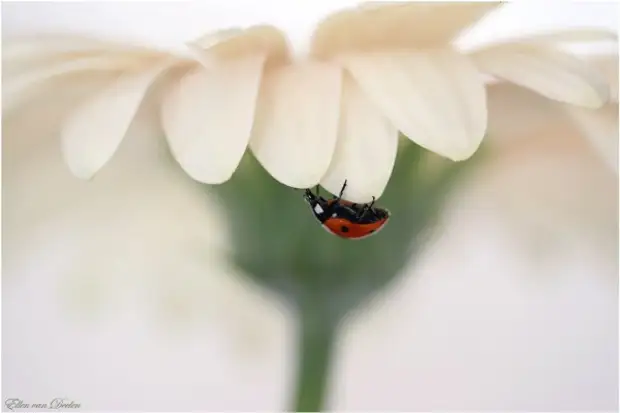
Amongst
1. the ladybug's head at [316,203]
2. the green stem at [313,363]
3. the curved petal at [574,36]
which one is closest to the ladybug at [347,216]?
the ladybug's head at [316,203]

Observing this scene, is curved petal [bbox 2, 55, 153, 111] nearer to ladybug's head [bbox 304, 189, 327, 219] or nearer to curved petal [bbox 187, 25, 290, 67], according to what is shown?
curved petal [bbox 187, 25, 290, 67]

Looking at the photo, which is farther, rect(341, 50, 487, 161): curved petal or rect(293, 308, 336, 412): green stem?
rect(293, 308, 336, 412): green stem

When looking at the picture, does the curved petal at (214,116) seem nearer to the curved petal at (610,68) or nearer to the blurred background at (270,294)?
the blurred background at (270,294)

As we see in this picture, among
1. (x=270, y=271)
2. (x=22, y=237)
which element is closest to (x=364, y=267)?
(x=270, y=271)

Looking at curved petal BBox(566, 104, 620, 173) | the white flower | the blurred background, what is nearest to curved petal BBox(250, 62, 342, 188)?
the white flower

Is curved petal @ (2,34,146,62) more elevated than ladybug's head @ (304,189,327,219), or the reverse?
curved petal @ (2,34,146,62)
